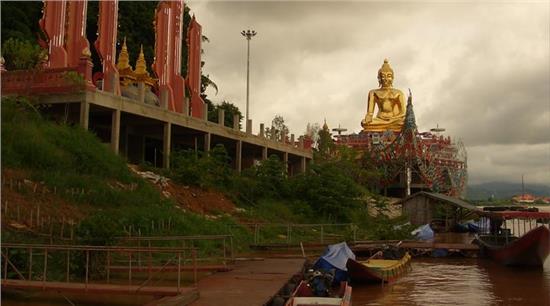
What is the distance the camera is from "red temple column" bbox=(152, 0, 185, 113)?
31.0m

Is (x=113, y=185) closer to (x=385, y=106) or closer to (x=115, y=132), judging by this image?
(x=115, y=132)

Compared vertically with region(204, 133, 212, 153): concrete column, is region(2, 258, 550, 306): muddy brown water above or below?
below

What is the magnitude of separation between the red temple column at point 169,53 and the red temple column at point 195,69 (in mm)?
1745

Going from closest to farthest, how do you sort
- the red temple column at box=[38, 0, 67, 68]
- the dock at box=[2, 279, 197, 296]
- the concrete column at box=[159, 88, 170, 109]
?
the dock at box=[2, 279, 197, 296] < the red temple column at box=[38, 0, 67, 68] < the concrete column at box=[159, 88, 170, 109]

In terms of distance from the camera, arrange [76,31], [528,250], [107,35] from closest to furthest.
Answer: [528,250]
[76,31]
[107,35]

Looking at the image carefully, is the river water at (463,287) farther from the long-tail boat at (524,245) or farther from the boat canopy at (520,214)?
the boat canopy at (520,214)

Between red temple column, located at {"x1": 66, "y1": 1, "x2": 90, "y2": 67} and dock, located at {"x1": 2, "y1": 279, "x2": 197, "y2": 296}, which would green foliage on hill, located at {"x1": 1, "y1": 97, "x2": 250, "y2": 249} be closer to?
dock, located at {"x1": 2, "y1": 279, "x2": 197, "y2": 296}

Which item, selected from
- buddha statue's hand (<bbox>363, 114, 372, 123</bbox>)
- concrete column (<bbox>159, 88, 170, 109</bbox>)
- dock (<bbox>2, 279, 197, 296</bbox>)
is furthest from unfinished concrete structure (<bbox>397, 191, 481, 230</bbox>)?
dock (<bbox>2, 279, 197, 296</bbox>)

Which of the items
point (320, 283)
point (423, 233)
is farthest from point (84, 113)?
point (423, 233)

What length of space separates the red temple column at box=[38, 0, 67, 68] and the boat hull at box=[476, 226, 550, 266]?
70.2ft

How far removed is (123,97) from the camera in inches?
974

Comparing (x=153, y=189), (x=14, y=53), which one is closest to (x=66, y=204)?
(x=153, y=189)

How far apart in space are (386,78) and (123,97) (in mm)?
52276

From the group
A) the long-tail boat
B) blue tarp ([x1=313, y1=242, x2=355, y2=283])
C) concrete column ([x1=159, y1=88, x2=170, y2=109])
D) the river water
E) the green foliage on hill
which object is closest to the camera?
the river water
